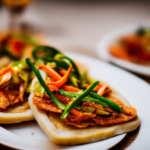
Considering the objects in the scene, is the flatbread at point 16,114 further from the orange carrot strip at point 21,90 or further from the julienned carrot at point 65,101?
the julienned carrot at point 65,101

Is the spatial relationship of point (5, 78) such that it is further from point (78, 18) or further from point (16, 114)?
point (78, 18)

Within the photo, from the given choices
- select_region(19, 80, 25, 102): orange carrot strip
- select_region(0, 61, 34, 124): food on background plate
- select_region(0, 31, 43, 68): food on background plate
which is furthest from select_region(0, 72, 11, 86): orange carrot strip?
select_region(0, 31, 43, 68): food on background plate

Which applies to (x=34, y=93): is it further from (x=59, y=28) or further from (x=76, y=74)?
(x=59, y=28)

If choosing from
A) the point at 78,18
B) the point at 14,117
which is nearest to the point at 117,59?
the point at 14,117

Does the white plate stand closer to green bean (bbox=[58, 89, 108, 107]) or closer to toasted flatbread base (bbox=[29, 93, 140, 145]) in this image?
toasted flatbread base (bbox=[29, 93, 140, 145])

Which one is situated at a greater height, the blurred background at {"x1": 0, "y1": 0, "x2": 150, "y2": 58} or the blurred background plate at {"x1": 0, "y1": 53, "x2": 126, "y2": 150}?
the blurred background at {"x1": 0, "y1": 0, "x2": 150, "y2": 58}
